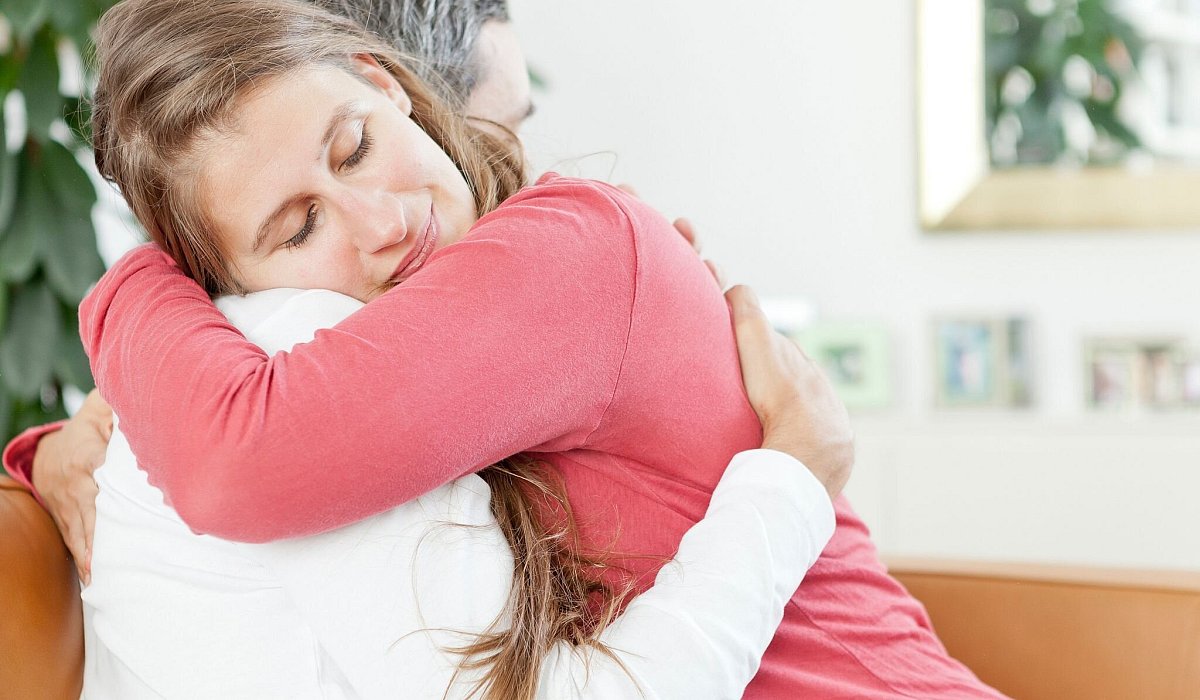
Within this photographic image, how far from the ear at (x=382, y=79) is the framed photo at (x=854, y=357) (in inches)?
73.9

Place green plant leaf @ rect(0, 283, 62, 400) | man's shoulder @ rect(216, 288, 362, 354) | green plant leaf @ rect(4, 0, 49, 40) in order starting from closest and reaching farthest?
man's shoulder @ rect(216, 288, 362, 354) < green plant leaf @ rect(4, 0, 49, 40) < green plant leaf @ rect(0, 283, 62, 400)

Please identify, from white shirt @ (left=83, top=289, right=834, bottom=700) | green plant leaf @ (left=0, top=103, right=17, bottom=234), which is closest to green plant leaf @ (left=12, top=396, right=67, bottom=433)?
green plant leaf @ (left=0, top=103, right=17, bottom=234)

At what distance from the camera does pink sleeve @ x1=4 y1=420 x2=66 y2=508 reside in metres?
1.05

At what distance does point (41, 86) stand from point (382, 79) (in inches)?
45.6

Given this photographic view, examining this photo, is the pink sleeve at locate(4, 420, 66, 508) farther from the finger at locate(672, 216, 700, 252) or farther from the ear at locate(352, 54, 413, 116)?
the finger at locate(672, 216, 700, 252)

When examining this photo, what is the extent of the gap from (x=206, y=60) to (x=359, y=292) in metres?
0.21

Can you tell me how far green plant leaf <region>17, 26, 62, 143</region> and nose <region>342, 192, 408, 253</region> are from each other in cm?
121

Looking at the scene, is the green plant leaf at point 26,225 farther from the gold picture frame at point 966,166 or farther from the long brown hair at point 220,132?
the gold picture frame at point 966,166

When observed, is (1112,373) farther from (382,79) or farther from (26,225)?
(26,225)

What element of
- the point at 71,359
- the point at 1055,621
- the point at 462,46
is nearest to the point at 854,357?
the point at 1055,621

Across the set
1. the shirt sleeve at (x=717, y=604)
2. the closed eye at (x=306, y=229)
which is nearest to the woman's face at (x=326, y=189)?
the closed eye at (x=306, y=229)

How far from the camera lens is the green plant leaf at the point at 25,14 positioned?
1.67 metres

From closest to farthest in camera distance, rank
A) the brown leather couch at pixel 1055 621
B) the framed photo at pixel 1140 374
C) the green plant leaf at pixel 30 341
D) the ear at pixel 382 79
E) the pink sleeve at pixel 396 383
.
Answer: the pink sleeve at pixel 396 383
the ear at pixel 382 79
the brown leather couch at pixel 1055 621
the green plant leaf at pixel 30 341
the framed photo at pixel 1140 374

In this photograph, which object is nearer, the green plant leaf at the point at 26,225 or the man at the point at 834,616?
the man at the point at 834,616
